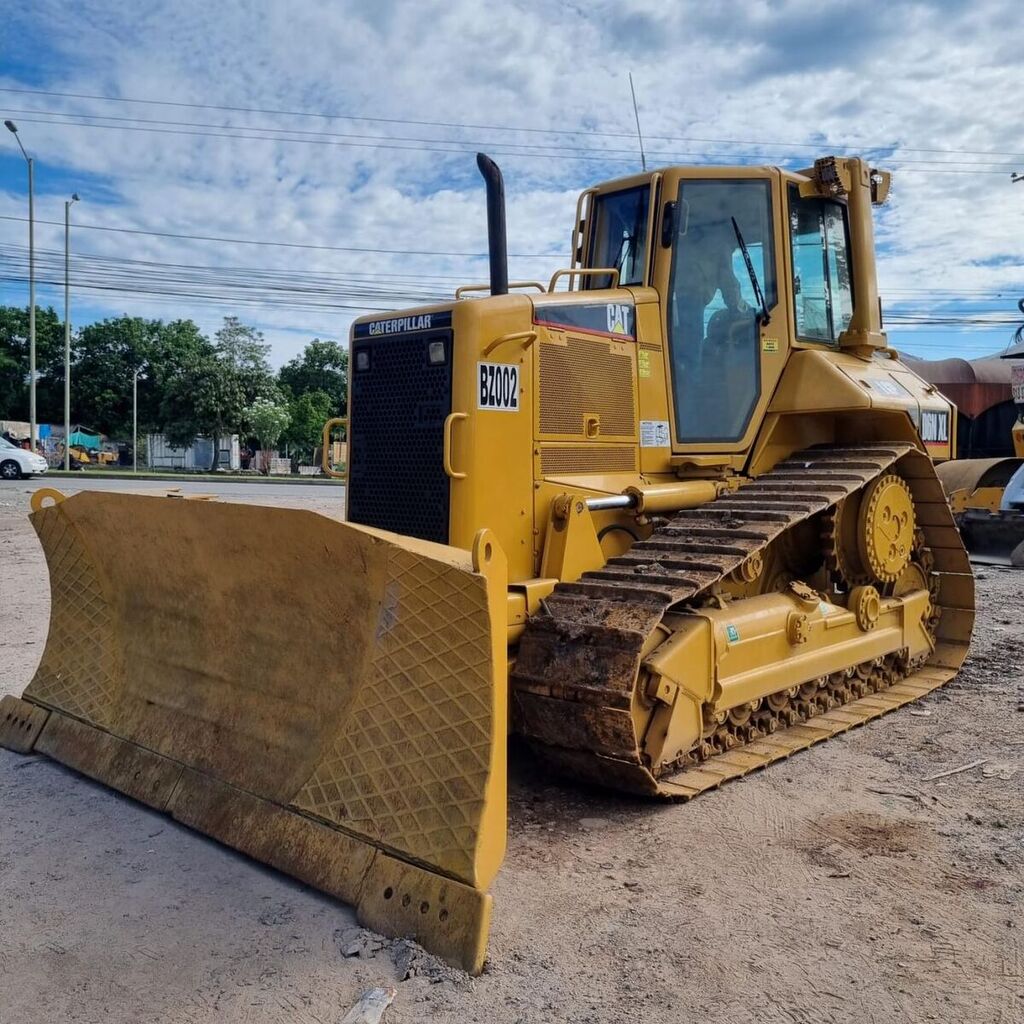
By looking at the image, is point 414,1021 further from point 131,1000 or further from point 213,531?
point 213,531

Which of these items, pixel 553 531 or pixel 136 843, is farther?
pixel 553 531

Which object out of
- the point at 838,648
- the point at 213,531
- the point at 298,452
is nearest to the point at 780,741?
the point at 838,648

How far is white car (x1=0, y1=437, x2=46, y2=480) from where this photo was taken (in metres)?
25.8

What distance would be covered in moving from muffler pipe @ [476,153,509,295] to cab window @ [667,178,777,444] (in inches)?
48.1

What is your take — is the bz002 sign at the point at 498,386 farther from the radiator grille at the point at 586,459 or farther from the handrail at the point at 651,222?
the handrail at the point at 651,222

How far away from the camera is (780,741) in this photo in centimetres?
510

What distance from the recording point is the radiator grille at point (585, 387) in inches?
190

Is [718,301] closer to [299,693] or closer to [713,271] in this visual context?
[713,271]

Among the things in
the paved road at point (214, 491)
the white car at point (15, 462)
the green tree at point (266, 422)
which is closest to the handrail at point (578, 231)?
the paved road at point (214, 491)

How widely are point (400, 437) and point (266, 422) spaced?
44508 millimetres

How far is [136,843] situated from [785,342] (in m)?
4.30

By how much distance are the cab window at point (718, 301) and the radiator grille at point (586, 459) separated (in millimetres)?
454

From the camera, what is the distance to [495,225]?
4.55 m

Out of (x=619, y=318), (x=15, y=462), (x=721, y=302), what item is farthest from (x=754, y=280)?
(x=15, y=462)
